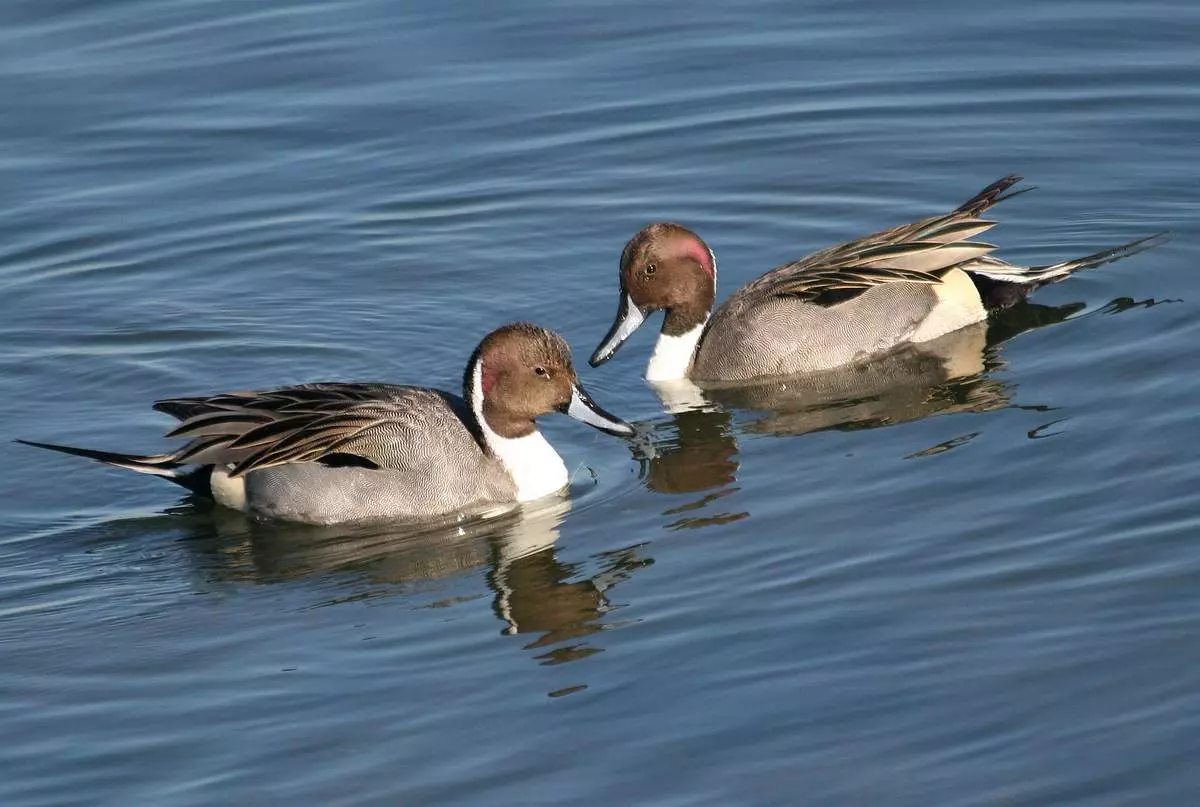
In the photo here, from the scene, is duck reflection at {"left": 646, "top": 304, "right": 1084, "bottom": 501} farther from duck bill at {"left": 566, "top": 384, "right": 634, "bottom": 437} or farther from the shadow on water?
the shadow on water

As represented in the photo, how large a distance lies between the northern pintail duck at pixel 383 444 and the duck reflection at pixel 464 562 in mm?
118

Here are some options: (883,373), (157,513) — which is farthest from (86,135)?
(883,373)

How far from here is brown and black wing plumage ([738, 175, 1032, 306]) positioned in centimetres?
1005

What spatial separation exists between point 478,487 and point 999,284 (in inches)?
134

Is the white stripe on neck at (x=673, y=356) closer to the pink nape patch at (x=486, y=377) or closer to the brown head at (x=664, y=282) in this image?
the brown head at (x=664, y=282)

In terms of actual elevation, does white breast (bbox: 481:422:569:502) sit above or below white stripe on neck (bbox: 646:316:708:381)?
below

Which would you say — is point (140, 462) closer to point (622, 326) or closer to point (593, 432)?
point (593, 432)

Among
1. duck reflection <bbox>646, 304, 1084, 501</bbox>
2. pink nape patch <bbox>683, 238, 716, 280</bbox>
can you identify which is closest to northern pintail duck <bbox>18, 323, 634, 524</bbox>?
duck reflection <bbox>646, 304, 1084, 501</bbox>

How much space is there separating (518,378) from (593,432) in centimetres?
93

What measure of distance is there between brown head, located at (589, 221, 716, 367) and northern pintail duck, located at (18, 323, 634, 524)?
147 cm

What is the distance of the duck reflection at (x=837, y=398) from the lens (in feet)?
29.5

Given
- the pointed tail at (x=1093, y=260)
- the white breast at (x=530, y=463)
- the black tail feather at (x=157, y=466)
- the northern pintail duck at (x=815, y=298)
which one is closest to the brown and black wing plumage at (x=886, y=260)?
the northern pintail duck at (x=815, y=298)

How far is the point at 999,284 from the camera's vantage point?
10.4m

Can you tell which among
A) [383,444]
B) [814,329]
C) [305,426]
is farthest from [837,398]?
[305,426]
